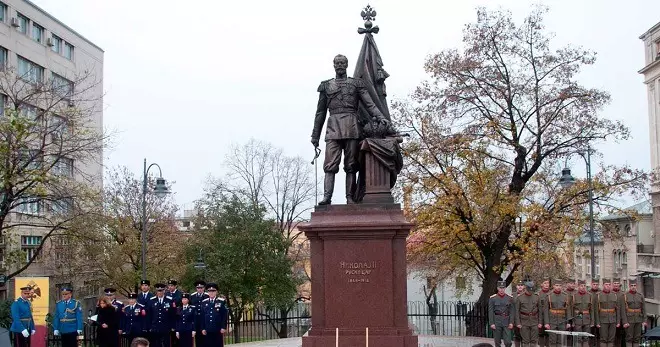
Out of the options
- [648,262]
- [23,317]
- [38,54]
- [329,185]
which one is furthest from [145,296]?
[648,262]

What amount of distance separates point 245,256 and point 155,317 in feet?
59.6

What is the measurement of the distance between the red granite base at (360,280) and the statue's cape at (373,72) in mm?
2477

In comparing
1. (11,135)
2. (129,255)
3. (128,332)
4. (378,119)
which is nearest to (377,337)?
(378,119)

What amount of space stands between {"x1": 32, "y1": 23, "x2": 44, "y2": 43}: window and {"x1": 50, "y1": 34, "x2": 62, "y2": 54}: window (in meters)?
0.93

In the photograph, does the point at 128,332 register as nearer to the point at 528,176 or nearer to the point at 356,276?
the point at 356,276

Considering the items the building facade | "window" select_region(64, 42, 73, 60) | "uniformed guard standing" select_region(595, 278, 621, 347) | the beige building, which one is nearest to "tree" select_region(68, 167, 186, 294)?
the beige building

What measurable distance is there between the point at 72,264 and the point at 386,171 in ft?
94.4

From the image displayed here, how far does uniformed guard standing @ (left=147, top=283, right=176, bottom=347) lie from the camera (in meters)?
16.6

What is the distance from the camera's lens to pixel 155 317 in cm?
1664

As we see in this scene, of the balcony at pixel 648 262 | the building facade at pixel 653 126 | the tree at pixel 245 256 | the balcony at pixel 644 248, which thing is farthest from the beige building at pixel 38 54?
the balcony at pixel 644 248

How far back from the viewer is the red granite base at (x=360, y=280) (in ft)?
40.4

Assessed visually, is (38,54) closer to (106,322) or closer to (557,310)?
(106,322)

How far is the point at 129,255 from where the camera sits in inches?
1443

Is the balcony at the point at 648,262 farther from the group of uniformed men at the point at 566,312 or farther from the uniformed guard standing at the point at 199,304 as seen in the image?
the uniformed guard standing at the point at 199,304
